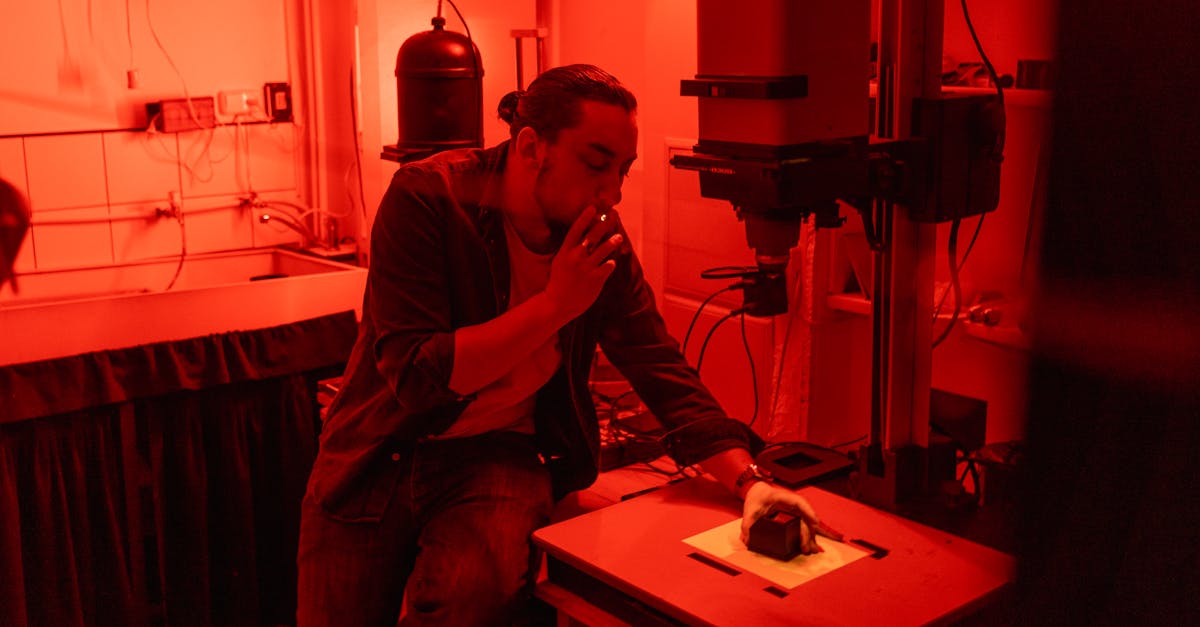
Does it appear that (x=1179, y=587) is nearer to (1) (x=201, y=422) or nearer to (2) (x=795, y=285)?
(2) (x=795, y=285)

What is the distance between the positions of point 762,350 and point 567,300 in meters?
0.81

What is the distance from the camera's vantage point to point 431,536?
5.18 ft

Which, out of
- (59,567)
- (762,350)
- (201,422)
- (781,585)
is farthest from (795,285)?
(59,567)

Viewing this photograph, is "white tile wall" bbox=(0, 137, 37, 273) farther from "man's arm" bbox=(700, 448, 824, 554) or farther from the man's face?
"man's arm" bbox=(700, 448, 824, 554)

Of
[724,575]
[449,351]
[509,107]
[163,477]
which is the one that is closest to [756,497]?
[724,575]

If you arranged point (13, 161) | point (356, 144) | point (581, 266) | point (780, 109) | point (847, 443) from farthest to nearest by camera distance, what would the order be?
point (356, 144), point (13, 161), point (847, 443), point (581, 266), point (780, 109)

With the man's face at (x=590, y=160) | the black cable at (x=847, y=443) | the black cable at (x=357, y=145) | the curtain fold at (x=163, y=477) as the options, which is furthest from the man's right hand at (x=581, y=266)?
the black cable at (x=357, y=145)

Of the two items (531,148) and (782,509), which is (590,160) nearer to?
(531,148)

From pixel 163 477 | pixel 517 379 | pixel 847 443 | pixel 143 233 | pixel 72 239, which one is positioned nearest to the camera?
pixel 517 379

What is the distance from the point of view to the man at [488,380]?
149 cm

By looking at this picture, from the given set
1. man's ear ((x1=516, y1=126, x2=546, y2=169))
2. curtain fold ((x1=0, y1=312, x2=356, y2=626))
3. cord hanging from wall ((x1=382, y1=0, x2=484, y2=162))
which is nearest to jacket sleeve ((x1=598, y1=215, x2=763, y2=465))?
man's ear ((x1=516, y1=126, x2=546, y2=169))

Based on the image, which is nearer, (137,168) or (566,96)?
(566,96)

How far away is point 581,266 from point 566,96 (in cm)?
28

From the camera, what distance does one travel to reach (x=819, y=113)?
4.42ft
